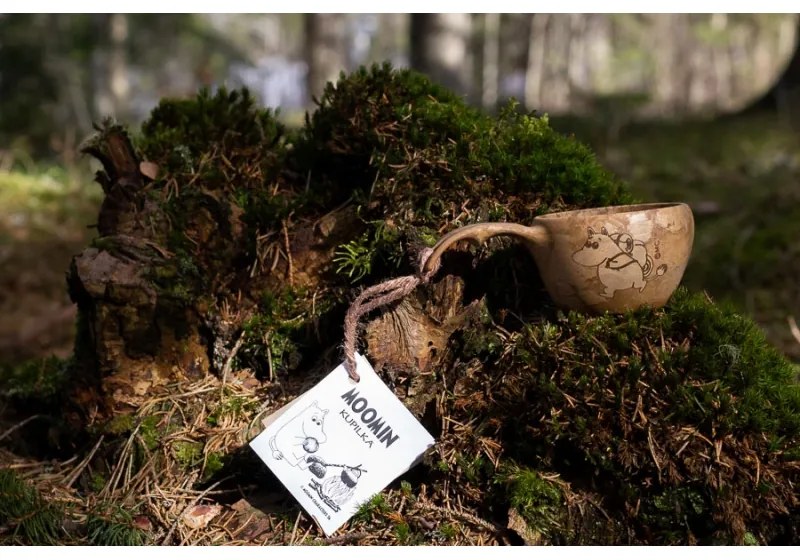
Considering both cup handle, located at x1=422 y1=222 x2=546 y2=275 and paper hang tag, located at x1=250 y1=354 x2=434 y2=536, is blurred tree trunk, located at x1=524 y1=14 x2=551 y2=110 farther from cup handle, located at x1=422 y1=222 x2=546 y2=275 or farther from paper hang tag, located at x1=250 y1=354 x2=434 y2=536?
paper hang tag, located at x1=250 y1=354 x2=434 y2=536

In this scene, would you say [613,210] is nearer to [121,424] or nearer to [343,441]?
[343,441]

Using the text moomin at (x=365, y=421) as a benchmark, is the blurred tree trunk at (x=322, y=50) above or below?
above

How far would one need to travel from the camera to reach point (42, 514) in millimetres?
2219

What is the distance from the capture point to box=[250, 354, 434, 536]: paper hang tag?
2.20 m

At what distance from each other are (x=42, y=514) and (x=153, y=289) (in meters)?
0.83

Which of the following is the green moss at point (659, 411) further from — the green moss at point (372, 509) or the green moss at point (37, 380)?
the green moss at point (37, 380)

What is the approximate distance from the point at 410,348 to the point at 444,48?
7.61 m

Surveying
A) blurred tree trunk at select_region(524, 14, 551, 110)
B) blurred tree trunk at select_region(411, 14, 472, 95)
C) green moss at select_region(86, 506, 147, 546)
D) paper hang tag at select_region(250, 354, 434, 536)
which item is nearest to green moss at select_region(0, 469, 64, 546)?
green moss at select_region(86, 506, 147, 546)

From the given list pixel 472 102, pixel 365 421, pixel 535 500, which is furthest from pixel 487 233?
pixel 472 102

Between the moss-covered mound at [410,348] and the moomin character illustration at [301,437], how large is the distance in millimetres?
201

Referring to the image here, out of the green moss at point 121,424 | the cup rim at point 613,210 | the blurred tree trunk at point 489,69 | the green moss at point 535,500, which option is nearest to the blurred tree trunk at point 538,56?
the blurred tree trunk at point 489,69

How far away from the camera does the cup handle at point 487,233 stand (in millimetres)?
2219

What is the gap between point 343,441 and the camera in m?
2.24

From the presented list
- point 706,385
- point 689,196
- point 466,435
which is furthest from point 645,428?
point 689,196
